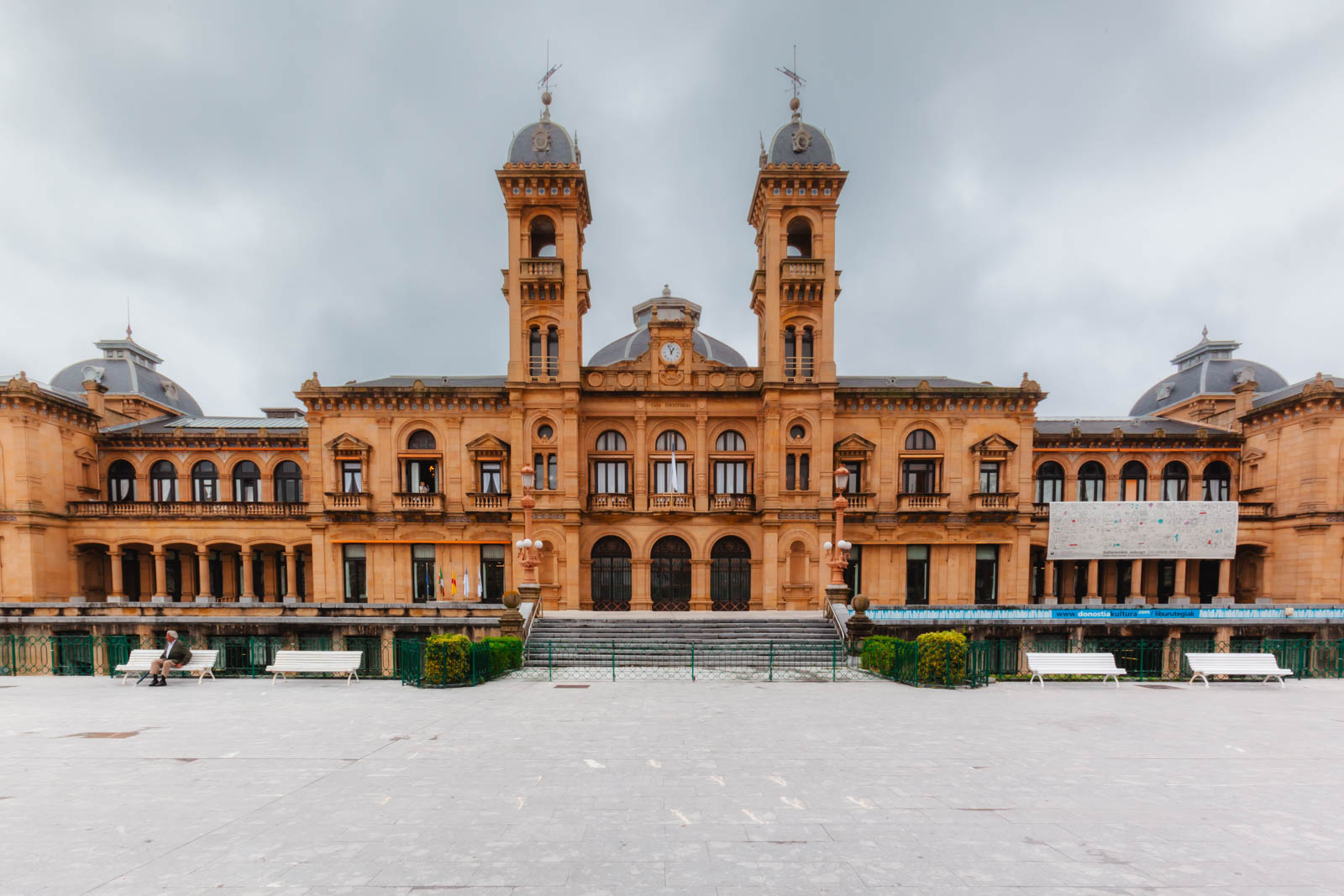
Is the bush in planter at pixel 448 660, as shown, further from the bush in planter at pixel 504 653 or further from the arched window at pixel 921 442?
the arched window at pixel 921 442

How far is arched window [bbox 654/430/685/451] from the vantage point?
31594mm

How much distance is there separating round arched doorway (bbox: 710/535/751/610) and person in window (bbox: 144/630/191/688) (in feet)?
69.4

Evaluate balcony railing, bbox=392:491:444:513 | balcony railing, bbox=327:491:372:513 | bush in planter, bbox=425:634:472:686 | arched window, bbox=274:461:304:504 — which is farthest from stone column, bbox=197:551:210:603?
bush in planter, bbox=425:634:472:686

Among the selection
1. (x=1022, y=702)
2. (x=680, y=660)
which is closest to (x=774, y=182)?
(x=680, y=660)

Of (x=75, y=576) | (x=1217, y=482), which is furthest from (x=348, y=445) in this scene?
(x=1217, y=482)

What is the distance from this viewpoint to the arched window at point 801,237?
3262 cm

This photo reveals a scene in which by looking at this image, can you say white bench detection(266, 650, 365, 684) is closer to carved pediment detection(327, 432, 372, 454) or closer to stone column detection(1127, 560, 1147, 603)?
carved pediment detection(327, 432, 372, 454)

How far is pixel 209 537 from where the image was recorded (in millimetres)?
35094

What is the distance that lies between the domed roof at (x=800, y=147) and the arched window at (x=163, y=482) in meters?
40.1

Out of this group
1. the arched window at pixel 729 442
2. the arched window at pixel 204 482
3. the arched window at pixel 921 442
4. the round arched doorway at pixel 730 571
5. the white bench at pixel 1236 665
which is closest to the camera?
the white bench at pixel 1236 665

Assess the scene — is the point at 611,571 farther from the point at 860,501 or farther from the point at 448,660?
the point at 448,660

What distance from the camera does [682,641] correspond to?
22984 millimetres

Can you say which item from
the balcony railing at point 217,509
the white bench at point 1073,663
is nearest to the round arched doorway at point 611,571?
the balcony railing at point 217,509

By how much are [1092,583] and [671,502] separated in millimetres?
25292
